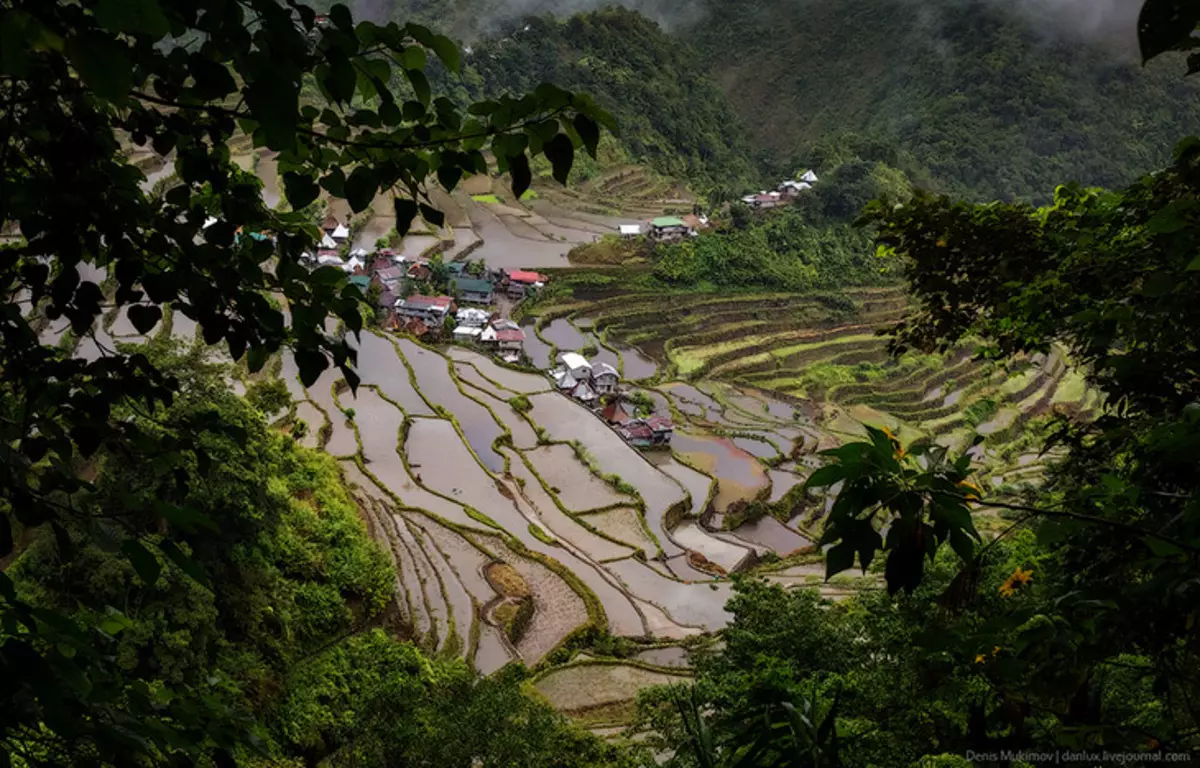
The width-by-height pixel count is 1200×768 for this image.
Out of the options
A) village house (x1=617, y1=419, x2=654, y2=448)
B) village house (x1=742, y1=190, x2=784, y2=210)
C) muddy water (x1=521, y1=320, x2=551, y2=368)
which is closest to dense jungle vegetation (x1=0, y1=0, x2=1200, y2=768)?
village house (x1=617, y1=419, x2=654, y2=448)

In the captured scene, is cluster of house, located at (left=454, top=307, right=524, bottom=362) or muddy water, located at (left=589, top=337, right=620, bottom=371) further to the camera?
muddy water, located at (left=589, top=337, right=620, bottom=371)

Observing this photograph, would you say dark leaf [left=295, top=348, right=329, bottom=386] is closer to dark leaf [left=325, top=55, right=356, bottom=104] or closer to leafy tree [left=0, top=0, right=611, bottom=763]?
leafy tree [left=0, top=0, right=611, bottom=763]

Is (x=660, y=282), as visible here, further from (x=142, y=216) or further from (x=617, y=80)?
(x=142, y=216)

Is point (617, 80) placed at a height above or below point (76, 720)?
above

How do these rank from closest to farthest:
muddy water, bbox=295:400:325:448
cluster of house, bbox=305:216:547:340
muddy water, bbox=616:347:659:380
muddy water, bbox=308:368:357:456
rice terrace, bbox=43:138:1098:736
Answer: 1. rice terrace, bbox=43:138:1098:736
2. muddy water, bbox=295:400:325:448
3. muddy water, bbox=308:368:357:456
4. cluster of house, bbox=305:216:547:340
5. muddy water, bbox=616:347:659:380

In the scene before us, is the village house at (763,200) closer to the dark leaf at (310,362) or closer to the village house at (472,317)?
the village house at (472,317)

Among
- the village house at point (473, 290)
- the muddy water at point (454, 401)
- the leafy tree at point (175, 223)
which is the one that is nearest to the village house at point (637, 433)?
the muddy water at point (454, 401)

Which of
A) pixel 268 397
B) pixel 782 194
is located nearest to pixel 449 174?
pixel 268 397

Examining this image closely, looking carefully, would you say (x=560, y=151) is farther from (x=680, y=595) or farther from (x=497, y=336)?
(x=497, y=336)

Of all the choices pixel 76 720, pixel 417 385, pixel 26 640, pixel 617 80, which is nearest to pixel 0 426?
pixel 26 640
